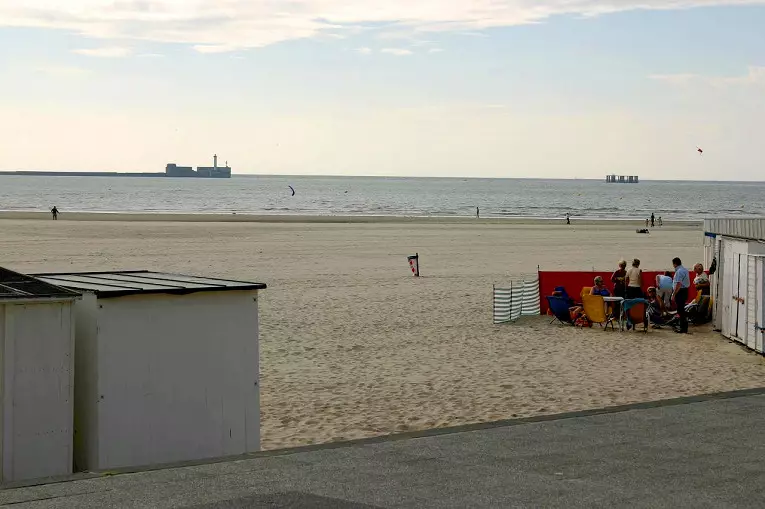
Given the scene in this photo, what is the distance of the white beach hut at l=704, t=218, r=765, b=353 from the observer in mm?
15336

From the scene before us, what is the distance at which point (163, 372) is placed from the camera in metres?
8.38

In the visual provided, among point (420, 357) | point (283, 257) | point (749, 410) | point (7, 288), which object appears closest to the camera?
point (7, 288)

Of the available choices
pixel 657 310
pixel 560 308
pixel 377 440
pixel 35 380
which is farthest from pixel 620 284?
pixel 35 380

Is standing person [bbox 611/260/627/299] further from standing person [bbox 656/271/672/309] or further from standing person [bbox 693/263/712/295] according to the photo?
standing person [bbox 693/263/712/295]


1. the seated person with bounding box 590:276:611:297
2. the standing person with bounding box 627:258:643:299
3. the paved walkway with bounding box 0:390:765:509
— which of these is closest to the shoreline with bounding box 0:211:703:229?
the standing person with bounding box 627:258:643:299

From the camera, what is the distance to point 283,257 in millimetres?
35375

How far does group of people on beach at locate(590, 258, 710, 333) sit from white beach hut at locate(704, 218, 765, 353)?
0.48m

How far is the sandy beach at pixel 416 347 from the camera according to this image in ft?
39.1

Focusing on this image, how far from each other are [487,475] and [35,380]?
3.41m

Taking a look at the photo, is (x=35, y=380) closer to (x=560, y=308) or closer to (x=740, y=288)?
(x=740, y=288)

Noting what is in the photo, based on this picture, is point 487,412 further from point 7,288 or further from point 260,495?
point 7,288

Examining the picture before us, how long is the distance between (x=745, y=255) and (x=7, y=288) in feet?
38.9

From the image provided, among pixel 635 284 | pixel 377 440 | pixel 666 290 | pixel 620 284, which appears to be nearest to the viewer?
pixel 377 440

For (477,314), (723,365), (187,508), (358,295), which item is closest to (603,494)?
(187,508)
